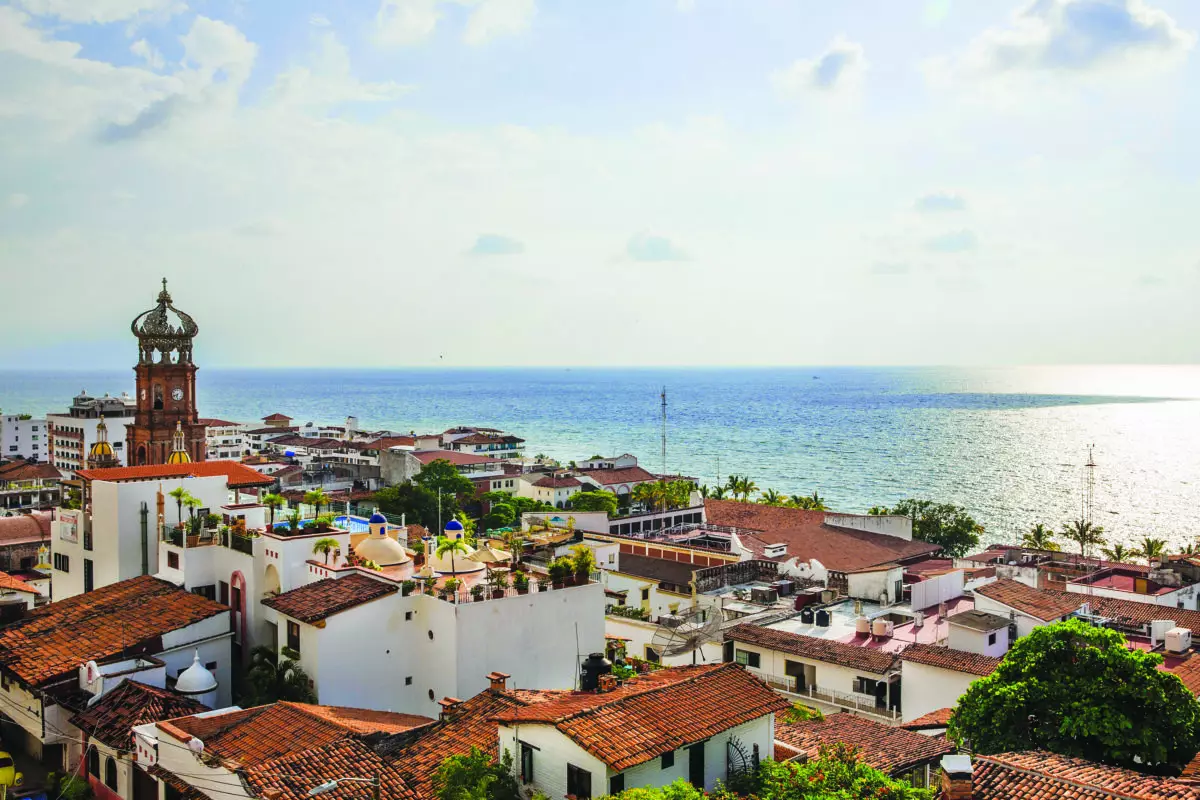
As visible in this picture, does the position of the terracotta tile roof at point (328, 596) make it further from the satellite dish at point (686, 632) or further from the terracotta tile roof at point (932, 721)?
the terracotta tile roof at point (932, 721)

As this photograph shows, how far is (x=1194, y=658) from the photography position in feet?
86.1

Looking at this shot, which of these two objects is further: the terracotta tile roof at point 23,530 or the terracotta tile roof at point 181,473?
the terracotta tile roof at point 23,530

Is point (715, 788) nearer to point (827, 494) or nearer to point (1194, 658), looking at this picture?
point (1194, 658)

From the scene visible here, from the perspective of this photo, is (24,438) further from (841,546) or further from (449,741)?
(449,741)

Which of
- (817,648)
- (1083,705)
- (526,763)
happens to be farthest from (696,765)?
(817,648)

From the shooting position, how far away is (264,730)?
1936 cm

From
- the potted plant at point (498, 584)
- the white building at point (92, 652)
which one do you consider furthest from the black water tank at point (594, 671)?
the white building at point (92, 652)

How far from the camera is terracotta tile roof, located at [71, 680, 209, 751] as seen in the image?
818 inches

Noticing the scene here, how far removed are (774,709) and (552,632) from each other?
9391mm

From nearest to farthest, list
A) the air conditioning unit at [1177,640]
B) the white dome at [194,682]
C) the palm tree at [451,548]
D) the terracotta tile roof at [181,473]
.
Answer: the white dome at [194,682]
the palm tree at [451,548]
the air conditioning unit at [1177,640]
the terracotta tile roof at [181,473]

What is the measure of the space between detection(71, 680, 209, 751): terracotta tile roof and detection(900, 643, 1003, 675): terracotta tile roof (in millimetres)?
18011

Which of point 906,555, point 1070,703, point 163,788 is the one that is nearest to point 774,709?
point 1070,703

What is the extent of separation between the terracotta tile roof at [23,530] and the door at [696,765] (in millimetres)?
41158

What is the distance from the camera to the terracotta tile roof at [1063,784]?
13.5 metres
